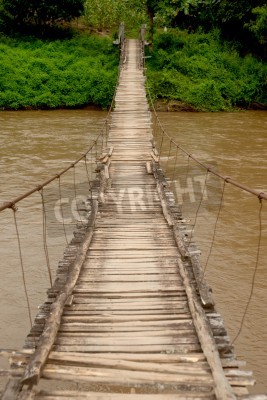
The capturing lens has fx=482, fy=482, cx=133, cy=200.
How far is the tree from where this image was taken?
20.7 m

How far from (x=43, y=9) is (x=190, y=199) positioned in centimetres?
1443

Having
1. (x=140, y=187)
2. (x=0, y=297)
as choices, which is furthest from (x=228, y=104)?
(x=0, y=297)

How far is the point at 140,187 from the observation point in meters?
7.93

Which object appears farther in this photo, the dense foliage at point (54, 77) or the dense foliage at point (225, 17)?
the dense foliage at point (225, 17)

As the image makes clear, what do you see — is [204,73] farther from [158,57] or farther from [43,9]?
[43,9]

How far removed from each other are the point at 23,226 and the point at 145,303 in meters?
4.93

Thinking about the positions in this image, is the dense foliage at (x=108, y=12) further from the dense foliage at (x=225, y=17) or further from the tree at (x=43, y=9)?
the dense foliage at (x=225, y=17)

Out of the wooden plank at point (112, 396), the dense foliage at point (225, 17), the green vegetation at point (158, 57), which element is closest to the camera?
the wooden plank at point (112, 396)

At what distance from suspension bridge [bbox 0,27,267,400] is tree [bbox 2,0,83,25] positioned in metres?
16.5

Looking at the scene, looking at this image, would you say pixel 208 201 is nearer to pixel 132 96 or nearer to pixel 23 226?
pixel 23 226

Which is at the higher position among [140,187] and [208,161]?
[140,187]

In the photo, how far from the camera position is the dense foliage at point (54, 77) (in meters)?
18.8

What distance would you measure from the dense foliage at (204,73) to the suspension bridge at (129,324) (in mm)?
12874

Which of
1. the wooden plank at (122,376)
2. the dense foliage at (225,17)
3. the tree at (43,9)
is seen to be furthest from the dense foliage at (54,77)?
the wooden plank at (122,376)
